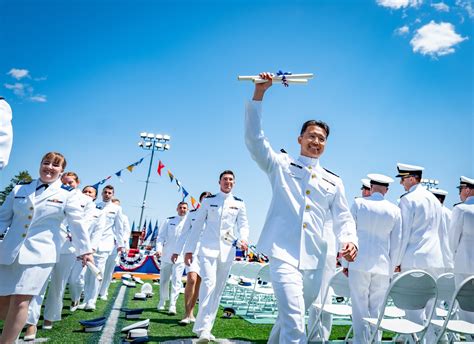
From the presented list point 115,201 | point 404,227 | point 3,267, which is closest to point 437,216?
point 404,227

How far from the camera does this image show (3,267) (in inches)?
136

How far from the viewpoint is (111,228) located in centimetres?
857

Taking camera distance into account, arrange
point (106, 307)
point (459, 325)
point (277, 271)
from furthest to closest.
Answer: point (106, 307) < point (459, 325) < point (277, 271)

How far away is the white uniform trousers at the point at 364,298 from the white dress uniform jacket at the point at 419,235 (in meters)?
0.68

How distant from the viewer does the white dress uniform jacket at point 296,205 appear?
303 centimetres

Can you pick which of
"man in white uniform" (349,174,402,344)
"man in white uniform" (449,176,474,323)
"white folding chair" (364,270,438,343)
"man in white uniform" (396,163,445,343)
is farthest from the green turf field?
"white folding chair" (364,270,438,343)

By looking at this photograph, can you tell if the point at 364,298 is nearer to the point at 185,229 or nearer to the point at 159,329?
the point at 159,329

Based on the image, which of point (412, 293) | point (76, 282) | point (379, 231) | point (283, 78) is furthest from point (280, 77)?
point (76, 282)

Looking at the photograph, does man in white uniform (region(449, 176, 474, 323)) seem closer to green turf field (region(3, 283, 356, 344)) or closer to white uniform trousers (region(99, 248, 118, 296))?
green turf field (region(3, 283, 356, 344))

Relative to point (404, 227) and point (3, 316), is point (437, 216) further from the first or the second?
point (3, 316)

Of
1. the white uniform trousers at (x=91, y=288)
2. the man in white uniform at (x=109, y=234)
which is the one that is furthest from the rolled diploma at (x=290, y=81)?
the man in white uniform at (x=109, y=234)

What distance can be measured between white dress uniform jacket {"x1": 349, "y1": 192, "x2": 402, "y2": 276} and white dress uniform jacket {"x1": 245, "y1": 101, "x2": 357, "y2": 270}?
1866 mm

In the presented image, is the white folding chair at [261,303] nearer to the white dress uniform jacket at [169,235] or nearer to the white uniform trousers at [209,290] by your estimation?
the white uniform trousers at [209,290]

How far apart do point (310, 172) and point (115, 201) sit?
6.86 meters
